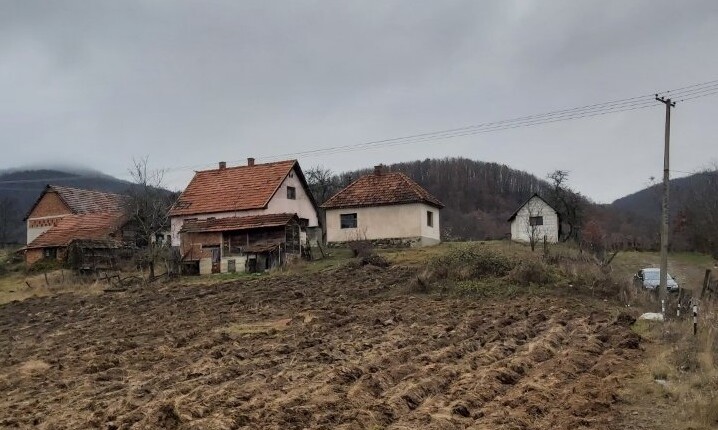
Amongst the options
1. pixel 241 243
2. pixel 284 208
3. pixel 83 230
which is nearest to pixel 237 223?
pixel 241 243

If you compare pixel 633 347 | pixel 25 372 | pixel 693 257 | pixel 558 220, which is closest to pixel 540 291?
pixel 633 347

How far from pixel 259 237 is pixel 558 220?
25639mm

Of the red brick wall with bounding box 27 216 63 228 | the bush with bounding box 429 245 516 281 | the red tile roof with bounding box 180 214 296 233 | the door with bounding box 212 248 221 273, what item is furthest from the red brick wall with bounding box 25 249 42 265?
the bush with bounding box 429 245 516 281

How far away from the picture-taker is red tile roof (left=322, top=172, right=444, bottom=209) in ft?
123

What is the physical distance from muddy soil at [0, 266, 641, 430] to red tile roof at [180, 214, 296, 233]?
12638 mm

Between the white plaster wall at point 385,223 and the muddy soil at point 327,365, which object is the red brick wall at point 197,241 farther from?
the muddy soil at point 327,365

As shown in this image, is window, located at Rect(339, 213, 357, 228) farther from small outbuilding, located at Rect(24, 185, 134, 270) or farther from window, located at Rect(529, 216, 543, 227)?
window, located at Rect(529, 216, 543, 227)

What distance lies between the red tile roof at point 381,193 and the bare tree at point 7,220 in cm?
5180

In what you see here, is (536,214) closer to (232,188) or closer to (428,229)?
(428,229)

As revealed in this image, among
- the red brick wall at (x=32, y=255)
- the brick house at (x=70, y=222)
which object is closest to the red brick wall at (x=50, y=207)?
the brick house at (x=70, y=222)

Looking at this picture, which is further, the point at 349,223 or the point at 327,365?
the point at 349,223

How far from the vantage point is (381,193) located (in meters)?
38.3

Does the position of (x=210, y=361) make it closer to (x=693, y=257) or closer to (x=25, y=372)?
(x=25, y=372)

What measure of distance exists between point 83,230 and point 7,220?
40188 millimetres
